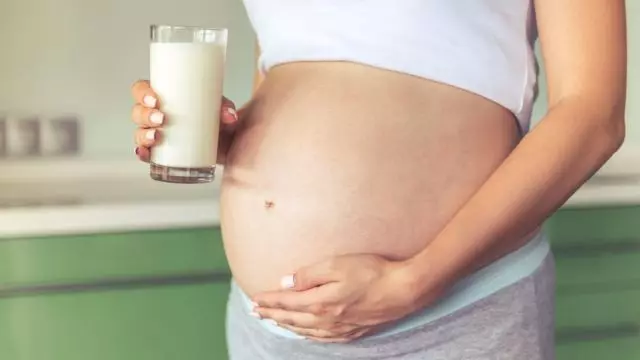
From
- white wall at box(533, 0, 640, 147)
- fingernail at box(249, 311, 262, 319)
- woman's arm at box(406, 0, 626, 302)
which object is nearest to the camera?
woman's arm at box(406, 0, 626, 302)

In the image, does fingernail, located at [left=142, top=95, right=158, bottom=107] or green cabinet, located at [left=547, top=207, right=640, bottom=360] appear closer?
fingernail, located at [left=142, top=95, right=158, bottom=107]

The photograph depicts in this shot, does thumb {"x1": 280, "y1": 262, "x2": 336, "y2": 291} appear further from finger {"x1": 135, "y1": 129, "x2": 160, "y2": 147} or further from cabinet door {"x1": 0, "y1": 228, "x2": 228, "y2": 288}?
cabinet door {"x1": 0, "y1": 228, "x2": 228, "y2": 288}

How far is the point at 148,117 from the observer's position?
0.85 metres

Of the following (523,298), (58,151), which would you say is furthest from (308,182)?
(58,151)

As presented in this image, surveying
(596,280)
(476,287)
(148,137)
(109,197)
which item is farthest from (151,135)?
(596,280)

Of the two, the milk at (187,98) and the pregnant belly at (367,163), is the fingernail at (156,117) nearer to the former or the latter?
the milk at (187,98)

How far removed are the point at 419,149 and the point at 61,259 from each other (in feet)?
2.15

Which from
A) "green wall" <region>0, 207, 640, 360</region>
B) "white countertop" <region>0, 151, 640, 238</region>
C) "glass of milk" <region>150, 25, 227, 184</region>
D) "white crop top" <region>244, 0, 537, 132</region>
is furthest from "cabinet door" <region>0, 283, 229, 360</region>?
"white crop top" <region>244, 0, 537, 132</region>

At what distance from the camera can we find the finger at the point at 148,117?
2.79ft

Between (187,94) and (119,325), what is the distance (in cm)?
57

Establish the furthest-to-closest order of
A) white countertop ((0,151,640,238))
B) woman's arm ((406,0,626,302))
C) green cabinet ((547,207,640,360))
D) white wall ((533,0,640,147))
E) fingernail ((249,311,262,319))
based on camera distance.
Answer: white wall ((533,0,640,147))
green cabinet ((547,207,640,360))
white countertop ((0,151,640,238))
fingernail ((249,311,262,319))
woman's arm ((406,0,626,302))

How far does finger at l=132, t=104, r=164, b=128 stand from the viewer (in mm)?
852

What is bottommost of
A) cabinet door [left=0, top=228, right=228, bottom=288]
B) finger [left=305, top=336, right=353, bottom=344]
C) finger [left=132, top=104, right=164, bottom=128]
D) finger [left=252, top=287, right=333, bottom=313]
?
cabinet door [left=0, top=228, right=228, bottom=288]

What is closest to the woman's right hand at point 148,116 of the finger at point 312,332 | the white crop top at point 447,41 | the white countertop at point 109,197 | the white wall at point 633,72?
the white crop top at point 447,41
